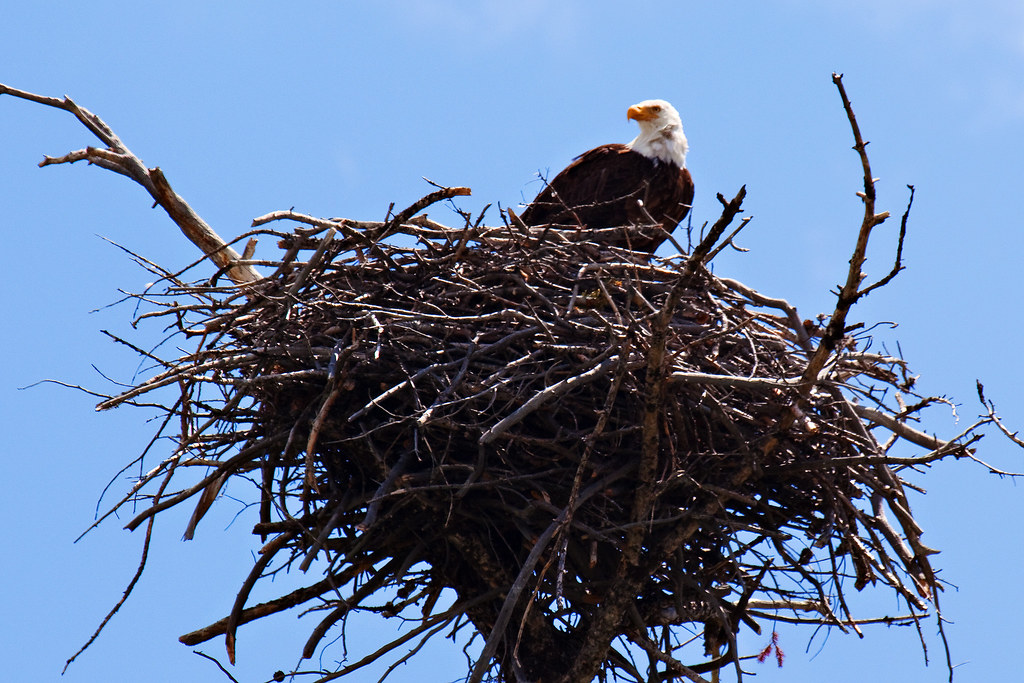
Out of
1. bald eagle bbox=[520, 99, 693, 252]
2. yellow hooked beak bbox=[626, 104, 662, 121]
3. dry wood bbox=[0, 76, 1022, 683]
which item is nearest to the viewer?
dry wood bbox=[0, 76, 1022, 683]

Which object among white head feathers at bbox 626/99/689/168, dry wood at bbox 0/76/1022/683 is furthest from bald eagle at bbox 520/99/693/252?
dry wood at bbox 0/76/1022/683

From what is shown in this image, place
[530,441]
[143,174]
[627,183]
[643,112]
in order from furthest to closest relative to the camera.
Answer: [643,112] → [627,183] → [143,174] → [530,441]

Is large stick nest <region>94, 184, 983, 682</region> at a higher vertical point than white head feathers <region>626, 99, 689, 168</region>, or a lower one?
lower

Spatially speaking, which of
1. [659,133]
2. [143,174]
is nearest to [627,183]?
[659,133]

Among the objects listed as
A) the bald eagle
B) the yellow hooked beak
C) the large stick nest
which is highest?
the yellow hooked beak

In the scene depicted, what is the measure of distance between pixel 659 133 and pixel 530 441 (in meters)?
3.45

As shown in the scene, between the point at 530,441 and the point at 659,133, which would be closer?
the point at 530,441

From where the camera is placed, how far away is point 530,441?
171 inches

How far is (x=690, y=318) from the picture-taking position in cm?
508

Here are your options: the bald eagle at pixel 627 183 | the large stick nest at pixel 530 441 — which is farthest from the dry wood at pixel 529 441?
the bald eagle at pixel 627 183

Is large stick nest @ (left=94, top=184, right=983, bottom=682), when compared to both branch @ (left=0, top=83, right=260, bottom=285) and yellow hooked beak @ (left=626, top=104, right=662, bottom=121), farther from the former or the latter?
yellow hooked beak @ (left=626, top=104, right=662, bottom=121)

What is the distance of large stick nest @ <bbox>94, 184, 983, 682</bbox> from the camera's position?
14.5ft

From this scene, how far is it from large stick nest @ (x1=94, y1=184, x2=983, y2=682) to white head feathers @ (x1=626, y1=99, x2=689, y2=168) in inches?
85.8

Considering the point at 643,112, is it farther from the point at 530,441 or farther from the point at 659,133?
the point at 530,441
